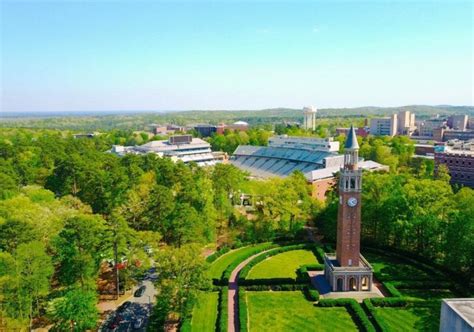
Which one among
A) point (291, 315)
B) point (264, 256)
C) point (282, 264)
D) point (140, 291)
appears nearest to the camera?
point (291, 315)

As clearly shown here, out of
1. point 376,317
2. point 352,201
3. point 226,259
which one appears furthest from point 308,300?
point 226,259

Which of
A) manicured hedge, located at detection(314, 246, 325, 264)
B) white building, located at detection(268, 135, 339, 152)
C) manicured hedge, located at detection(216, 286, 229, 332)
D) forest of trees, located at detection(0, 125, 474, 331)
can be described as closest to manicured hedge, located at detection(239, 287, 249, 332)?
manicured hedge, located at detection(216, 286, 229, 332)

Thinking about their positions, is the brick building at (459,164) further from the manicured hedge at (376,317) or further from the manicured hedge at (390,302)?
the manicured hedge at (376,317)

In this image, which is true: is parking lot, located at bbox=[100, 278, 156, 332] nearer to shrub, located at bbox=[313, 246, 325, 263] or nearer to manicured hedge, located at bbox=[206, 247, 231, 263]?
manicured hedge, located at bbox=[206, 247, 231, 263]

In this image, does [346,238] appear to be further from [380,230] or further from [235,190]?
[235,190]

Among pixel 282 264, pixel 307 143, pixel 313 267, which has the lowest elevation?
pixel 282 264

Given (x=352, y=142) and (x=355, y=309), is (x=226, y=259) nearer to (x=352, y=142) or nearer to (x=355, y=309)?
(x=355, y=309)

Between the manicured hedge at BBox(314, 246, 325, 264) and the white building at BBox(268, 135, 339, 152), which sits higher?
the white building at BBox(268, 135, 339, 152)
